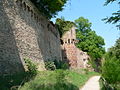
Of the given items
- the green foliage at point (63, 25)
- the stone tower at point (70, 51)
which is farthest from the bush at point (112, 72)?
the green foliage at point (63, 25)

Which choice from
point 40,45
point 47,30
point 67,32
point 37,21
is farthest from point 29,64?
point 67,32

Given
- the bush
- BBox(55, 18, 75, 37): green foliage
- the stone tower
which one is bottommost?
the bush

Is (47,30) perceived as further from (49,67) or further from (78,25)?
(78,25)

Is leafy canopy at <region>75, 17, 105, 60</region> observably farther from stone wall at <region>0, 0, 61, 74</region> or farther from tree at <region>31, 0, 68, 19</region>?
stone wall at <region>0, 0, 61, 74</region>

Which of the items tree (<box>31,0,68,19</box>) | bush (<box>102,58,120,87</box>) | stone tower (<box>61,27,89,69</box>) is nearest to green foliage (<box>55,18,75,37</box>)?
stone tower (<box>61,27,89,69</box>)

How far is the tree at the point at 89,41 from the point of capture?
132 feet

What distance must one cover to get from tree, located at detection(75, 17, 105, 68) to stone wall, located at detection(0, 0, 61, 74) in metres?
19.6

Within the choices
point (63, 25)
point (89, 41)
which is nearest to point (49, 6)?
point (63, 25)

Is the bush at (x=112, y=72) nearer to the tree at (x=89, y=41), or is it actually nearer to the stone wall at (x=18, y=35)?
the stone wall at (x=18, y=35)

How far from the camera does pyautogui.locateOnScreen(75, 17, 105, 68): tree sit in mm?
40156

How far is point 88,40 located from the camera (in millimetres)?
41125

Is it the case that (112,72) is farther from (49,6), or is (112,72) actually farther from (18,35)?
(49,6)

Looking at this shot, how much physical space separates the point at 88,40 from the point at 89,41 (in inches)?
13.0

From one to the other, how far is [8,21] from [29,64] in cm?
306
